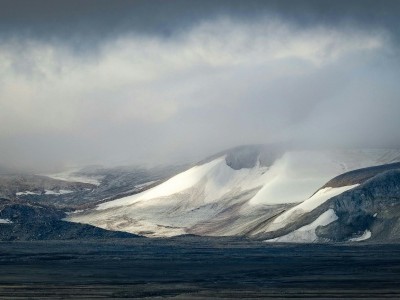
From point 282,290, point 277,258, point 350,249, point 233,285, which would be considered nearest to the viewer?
point 282,290

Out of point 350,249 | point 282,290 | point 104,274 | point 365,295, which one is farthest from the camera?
point 350,249

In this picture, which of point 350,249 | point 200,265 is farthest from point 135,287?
A: point 350,249

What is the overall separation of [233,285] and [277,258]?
1841 inches

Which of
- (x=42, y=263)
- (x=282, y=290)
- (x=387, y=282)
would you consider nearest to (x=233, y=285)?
(x=282, y=290)

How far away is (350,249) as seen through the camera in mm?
171875

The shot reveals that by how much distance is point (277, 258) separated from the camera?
150000mm

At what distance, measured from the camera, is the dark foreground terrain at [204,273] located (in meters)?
95.6

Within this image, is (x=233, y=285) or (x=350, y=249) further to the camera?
(x=350, y=249)

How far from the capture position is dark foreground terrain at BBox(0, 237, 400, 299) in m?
95.6

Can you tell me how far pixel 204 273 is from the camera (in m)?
121

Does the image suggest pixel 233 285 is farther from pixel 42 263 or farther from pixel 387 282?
pixel 42 263

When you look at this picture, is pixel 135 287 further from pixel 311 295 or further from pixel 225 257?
pixel 225 257

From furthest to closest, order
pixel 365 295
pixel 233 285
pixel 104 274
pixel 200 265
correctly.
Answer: pixel 200 265 → pixel 104 274 → pixel 233 285 → pixel 365 295

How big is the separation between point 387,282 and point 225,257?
176 ft
